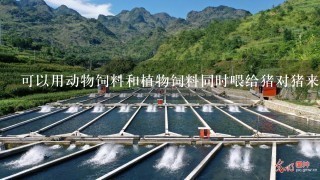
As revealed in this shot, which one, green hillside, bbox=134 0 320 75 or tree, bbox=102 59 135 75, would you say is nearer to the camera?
green hillside, bbox=134 0 320 75

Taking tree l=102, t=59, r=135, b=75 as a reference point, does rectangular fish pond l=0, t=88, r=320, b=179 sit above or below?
below

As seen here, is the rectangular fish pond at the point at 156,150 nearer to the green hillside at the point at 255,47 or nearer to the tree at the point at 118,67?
the green hillside at the point at 255,47

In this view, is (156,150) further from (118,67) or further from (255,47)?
(118,67)

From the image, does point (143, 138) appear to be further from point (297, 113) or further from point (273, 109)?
point (273, 109)


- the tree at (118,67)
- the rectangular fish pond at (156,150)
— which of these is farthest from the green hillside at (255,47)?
the rectangular fish pond at (156,150)

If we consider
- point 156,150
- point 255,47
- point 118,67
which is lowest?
point 156,150

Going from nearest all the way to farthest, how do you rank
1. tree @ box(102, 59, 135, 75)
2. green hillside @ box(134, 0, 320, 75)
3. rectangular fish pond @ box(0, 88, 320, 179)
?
1. rectangular fish pond @ box(0, 88, 320, 179)
2. green hillside @ box(134, 0, 320, 75)
3. tree @ box(102, 59, 135, 75)

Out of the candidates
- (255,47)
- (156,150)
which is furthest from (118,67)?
(156,150)

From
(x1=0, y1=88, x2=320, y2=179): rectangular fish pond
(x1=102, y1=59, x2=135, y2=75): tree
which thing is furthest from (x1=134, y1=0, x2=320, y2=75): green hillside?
(x1=0, y1=88, x2=320, y2=179): rectangular fish pond

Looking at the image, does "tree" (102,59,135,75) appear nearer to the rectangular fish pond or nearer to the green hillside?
the green hillside
